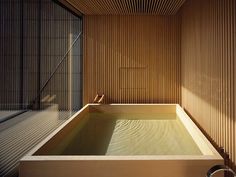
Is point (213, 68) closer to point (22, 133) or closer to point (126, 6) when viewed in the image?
point (126, 6)

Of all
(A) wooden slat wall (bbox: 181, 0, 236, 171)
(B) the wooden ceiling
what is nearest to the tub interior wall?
(A) wooden slat wall (bbox: 181, 0, 236, 171)

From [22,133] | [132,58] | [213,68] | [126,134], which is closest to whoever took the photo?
[213,68]

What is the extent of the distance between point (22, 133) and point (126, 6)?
381 cm

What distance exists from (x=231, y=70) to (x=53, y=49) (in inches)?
239

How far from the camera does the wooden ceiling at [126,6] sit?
643cm

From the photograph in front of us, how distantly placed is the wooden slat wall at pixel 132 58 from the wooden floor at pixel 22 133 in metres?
1.45

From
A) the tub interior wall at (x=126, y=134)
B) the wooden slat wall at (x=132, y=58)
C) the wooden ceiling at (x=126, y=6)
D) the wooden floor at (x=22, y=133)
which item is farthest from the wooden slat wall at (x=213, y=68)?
the wooden floor at (x=22, y=133)

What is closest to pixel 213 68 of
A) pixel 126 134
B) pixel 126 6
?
pixel 126 134

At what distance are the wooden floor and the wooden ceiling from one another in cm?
279

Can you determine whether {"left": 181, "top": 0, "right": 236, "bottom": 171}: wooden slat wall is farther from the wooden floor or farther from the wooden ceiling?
the wooden floor

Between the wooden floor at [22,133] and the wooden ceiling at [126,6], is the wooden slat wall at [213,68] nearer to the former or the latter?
the wooden ceiling at [126,6]

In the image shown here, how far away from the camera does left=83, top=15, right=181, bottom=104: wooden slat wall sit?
7875mm

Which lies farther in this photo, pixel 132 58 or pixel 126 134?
pixel 132 58

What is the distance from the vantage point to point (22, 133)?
5297mm
